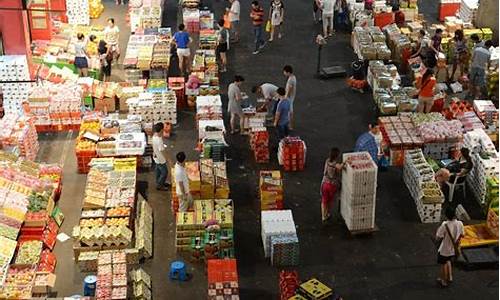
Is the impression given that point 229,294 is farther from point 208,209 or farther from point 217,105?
point 217,105

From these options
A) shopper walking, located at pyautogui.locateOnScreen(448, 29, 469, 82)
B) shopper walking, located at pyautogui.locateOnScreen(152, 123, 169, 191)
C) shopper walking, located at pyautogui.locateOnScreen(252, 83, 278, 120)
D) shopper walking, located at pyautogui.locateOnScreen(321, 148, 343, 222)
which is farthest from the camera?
shopper walking, located at pyautogui.locateOnScreen(448, 29, 469, 82)

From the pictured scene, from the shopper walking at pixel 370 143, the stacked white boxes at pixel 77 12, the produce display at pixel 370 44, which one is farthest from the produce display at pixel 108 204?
the stacked white boxes at pixel 77 12

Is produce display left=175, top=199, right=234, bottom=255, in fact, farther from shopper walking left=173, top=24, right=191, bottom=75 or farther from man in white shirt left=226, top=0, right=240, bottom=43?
man in white shirt left=226, top=0, right=240, bottom=43

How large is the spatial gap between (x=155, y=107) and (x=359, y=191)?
6.78 m

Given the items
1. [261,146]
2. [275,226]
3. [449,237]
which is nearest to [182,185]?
[275,226]

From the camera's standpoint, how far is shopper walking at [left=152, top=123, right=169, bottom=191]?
58.7 feet

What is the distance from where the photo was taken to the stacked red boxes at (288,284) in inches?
588

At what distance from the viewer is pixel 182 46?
24.3 metres

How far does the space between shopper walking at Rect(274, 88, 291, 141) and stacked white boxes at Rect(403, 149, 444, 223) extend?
309 cm

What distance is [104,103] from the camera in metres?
22.3

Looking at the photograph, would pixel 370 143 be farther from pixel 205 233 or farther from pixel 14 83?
pixel 14 83

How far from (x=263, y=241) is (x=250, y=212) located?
4.47 ft

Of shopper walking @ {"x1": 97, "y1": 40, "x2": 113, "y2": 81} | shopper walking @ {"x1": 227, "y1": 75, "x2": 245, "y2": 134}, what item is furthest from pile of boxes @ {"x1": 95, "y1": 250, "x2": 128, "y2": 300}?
shopper walking @ {"x1": 97, "y1": 40, "x2": 113, "y2": 81}

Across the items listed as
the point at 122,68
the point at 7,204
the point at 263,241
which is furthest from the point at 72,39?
the point at 263,241
